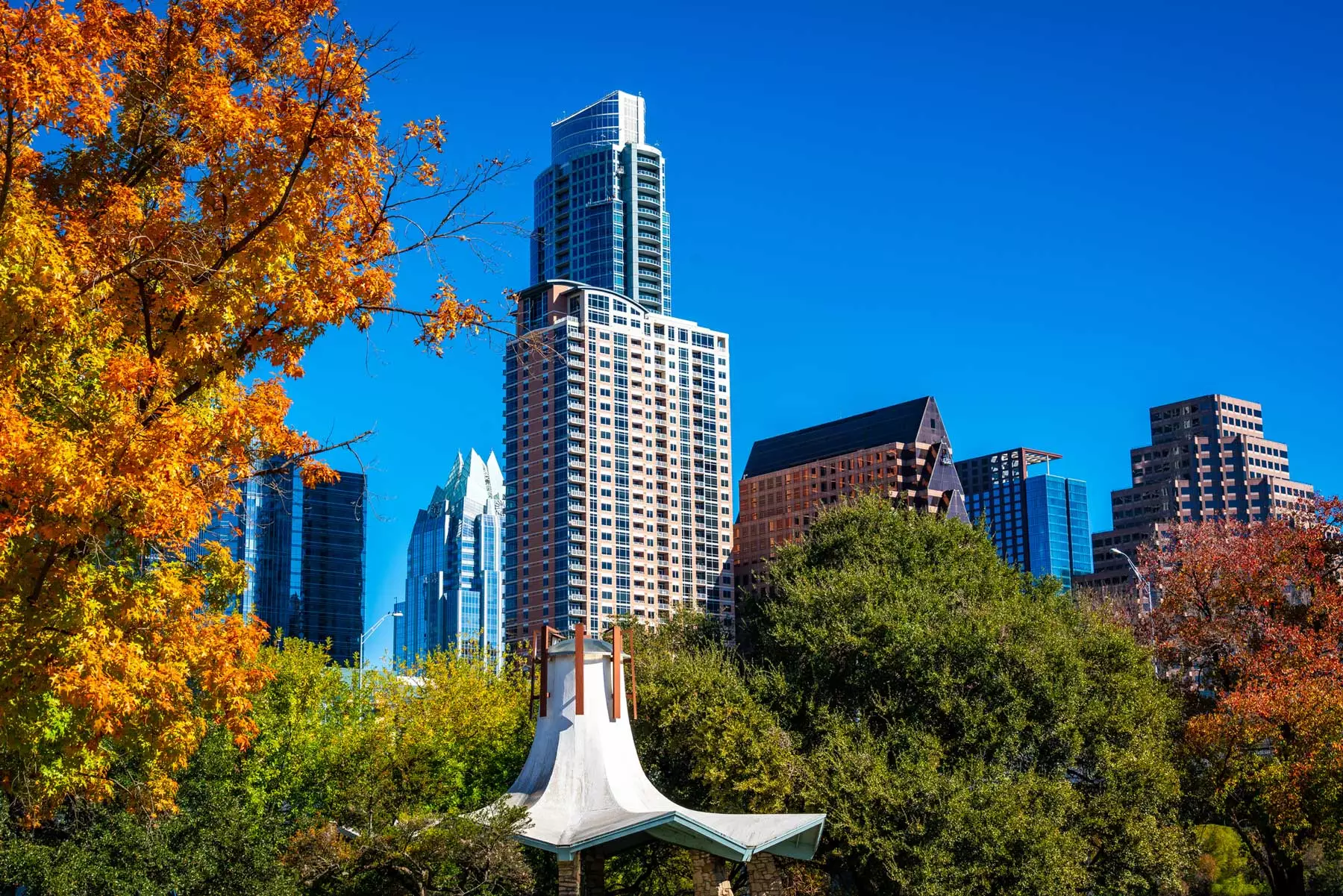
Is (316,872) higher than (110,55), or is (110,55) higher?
(110,55)

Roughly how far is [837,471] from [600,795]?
151 metres

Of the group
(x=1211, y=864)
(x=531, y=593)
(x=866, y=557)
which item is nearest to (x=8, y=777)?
(x=866, y=557)

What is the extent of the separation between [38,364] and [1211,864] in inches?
1483

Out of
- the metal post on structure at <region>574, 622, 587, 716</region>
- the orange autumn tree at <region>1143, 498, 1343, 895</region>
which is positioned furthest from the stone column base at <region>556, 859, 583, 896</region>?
the orange autumn tree at <region>1143, 498, 1343, 895</region>

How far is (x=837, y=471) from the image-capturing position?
177 meters

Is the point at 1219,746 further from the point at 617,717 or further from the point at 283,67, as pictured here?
the point at 283,67

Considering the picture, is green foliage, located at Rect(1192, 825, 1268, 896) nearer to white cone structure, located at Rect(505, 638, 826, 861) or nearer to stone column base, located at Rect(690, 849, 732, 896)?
white cone structure, located at Rect(505, 638, 826, 861)

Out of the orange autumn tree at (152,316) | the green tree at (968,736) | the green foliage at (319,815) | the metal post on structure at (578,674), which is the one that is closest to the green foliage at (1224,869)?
the green tree at (968,736)

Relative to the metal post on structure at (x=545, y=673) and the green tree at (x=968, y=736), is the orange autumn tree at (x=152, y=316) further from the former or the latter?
the green tree at (x=968, y=736)

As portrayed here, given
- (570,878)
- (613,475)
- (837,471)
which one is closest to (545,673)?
(570,878)

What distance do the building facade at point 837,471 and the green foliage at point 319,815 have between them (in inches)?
4770

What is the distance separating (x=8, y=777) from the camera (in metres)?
20.0

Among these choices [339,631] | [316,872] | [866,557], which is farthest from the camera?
[339,631]

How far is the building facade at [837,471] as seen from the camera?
559 ft
